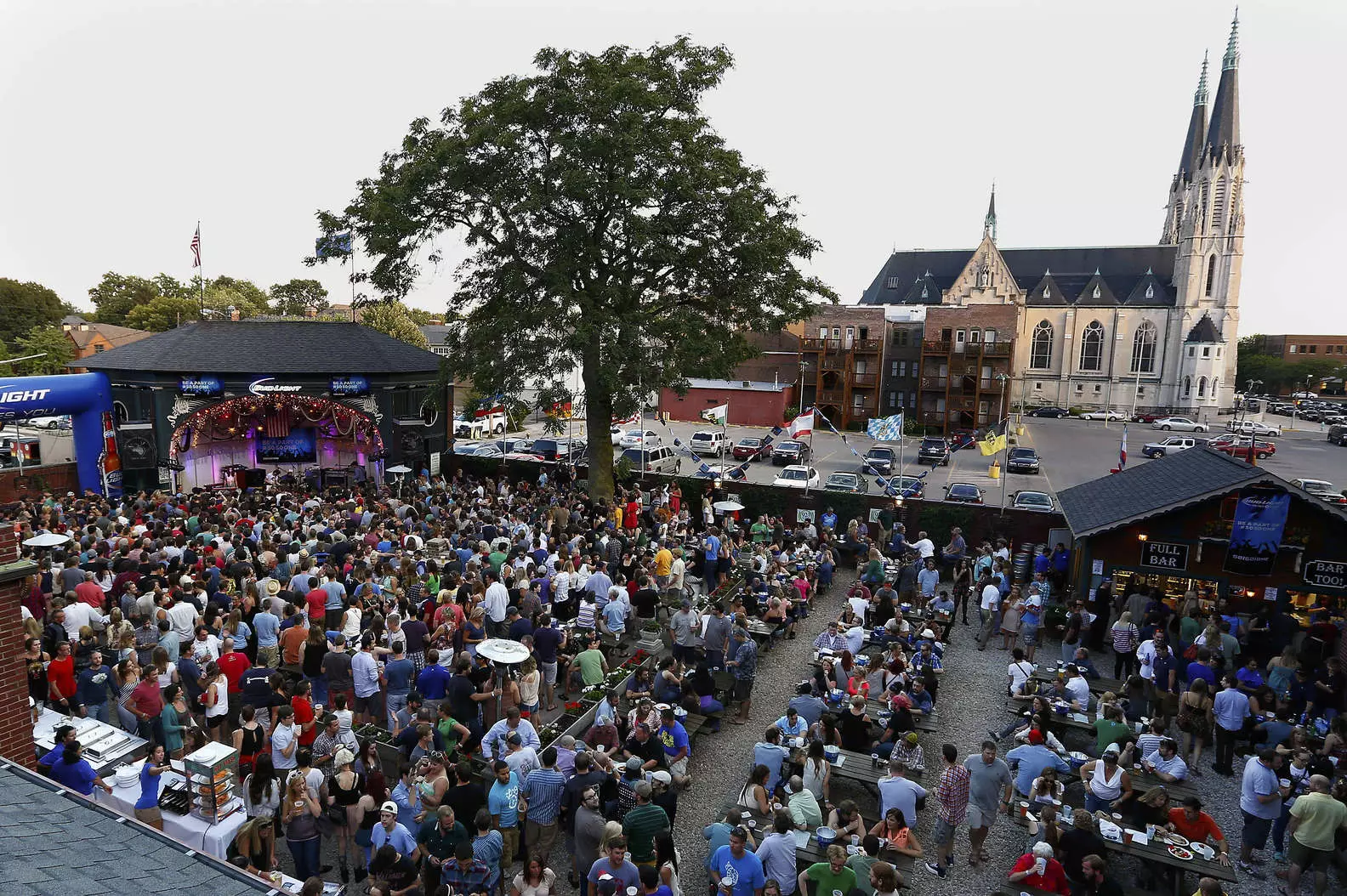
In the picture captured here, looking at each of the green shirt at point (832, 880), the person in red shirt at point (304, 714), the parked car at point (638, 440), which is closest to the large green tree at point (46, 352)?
the parked car at point (638, 440)

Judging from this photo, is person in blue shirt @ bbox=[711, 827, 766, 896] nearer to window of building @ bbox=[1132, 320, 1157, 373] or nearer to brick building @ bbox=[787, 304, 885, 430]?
brick building @ bbox=[787, 304, 885, 430]

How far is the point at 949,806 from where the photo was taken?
7.95 m

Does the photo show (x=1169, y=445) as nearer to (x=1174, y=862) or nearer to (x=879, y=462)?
(x=879, y=462)

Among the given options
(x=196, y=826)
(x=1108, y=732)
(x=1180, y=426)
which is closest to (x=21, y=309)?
(x=196, y=826)

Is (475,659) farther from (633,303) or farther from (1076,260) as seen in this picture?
(1076,260)

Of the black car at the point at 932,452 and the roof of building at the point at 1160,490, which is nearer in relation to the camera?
the roof of building at the point at 1160,490

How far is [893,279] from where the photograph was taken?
76750 millimetres

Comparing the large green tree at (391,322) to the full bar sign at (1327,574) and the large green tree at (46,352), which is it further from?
the full bar sign at (1327,574)

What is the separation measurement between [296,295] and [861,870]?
90127 millimetres

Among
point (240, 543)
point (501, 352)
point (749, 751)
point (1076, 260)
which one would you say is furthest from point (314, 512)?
point (1076, 260)

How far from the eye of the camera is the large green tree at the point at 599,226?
20.7 m

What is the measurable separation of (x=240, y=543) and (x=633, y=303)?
12.6 metres

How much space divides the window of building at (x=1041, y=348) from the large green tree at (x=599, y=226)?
2482 inches

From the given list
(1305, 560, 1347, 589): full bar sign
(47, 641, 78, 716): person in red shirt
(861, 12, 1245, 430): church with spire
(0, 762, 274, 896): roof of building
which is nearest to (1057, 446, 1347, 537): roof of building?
(1305, 560, 1347, 589): full bar sign
